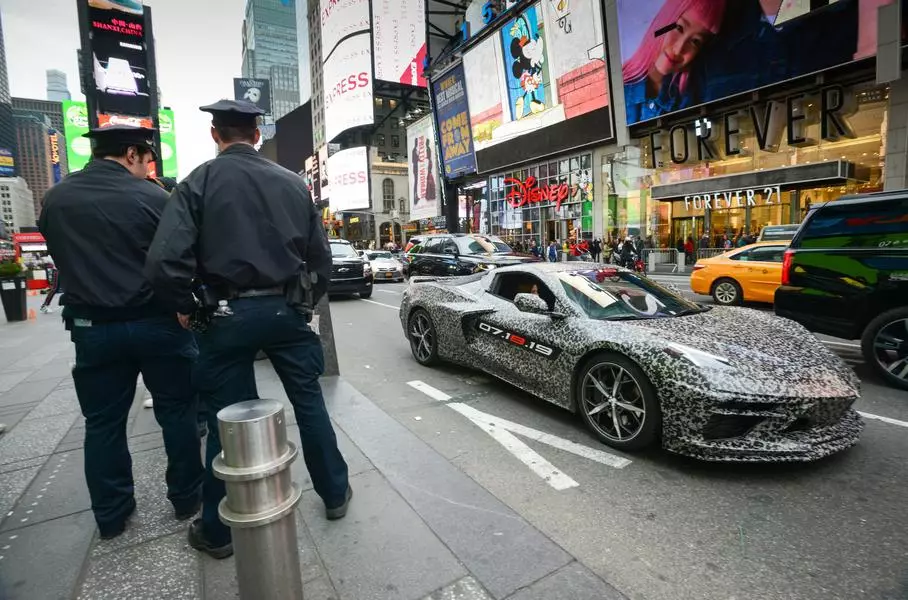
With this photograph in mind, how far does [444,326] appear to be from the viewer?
533 cm

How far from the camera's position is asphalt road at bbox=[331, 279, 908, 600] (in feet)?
6.81

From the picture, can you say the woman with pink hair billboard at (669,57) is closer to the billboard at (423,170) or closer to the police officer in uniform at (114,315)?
the police officer in uniform at (114,315)

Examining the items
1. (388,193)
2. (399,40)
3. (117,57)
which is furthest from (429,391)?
(388,193)

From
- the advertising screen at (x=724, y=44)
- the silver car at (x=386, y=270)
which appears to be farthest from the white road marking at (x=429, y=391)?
the advertising screen at (x=724, y=44)

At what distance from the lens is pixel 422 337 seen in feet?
19.1

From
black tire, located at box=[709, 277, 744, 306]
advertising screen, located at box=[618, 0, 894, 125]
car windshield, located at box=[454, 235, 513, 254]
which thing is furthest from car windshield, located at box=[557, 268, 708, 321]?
advertising screen, located at box=[618, 0, 894, 125]

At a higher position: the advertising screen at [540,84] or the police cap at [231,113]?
the advertising screen at [540,84]

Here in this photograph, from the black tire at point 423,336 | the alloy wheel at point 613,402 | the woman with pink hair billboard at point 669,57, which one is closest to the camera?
the alloy wheel at point 613,402

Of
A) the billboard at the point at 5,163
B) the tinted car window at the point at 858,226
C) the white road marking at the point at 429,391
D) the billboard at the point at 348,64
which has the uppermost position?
the billboard at the point at 348,64

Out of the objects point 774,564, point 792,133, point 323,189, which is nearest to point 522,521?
point 774,564

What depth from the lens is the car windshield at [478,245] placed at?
14.8 meters

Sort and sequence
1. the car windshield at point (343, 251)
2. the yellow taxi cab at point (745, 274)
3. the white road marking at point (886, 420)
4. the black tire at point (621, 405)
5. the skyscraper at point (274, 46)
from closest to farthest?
1. the black tire at point (621, 405)
2. the white road marking at point (886, 420)
3. the yellow taxi cab at point (745, 274)
4. the car windshield at point (343, 251)
5. the skyscraper at point (274, 46)

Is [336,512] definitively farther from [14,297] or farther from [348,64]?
[348,64]

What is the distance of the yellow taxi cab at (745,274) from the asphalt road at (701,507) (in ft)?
20.2
